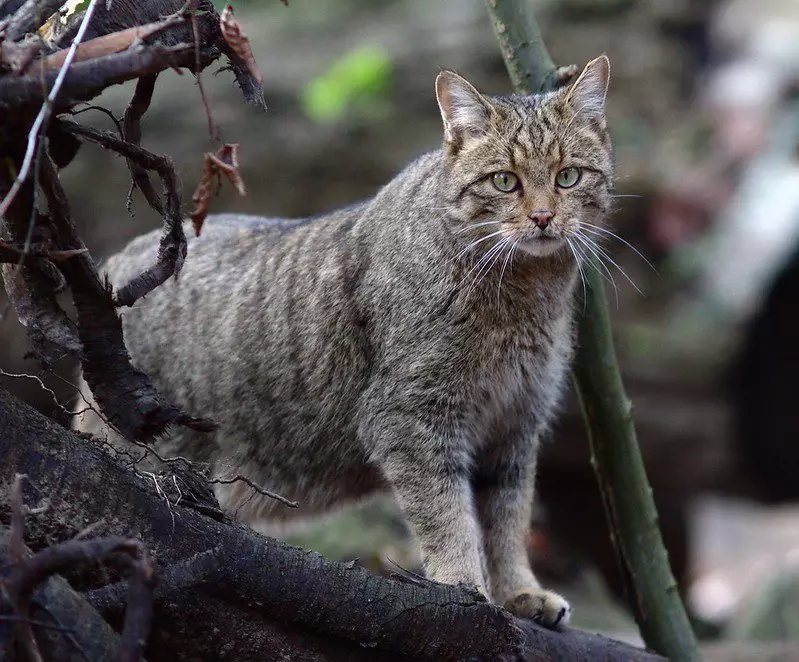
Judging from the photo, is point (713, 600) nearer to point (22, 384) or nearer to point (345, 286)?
point (22, 384)

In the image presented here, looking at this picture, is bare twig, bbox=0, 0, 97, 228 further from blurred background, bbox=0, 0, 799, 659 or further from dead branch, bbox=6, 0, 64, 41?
blurred background, bbox=0, 0, 799, 659

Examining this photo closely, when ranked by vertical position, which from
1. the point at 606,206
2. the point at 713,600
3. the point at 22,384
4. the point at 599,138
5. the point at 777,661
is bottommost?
the point at 713,600

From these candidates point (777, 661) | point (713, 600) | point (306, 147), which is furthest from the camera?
point (713, 600)

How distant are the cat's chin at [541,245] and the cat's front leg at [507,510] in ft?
2.75

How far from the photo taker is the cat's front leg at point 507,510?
4.09 m

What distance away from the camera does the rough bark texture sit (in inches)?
102

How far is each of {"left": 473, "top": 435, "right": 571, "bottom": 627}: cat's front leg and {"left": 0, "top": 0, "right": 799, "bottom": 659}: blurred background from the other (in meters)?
4.52

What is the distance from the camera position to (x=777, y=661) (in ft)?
18.6

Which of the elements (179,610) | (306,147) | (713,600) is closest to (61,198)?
(179,610)

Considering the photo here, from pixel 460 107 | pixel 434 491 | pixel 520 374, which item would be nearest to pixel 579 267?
pixel 520 374

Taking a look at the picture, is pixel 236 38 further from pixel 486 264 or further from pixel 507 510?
pixel 507 510

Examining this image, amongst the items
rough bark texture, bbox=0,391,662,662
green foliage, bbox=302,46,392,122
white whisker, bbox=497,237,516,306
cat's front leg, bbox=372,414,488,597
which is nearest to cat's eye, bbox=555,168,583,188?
white whisker, bbox=497,237,516,306

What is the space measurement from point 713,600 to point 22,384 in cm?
832

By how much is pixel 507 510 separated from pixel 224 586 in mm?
1763
